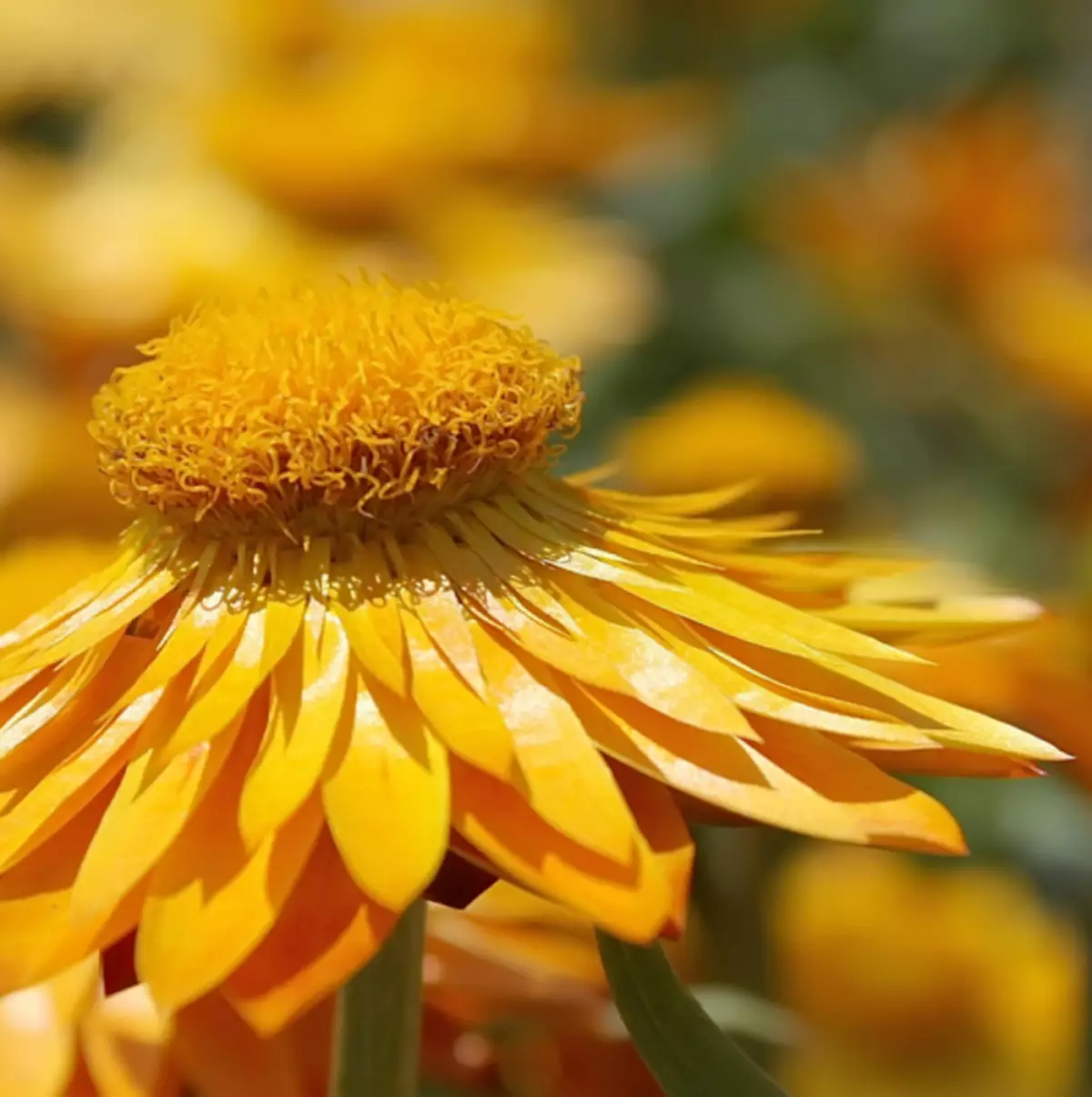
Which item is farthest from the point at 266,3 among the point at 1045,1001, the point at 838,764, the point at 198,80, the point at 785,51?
the point at 838,764

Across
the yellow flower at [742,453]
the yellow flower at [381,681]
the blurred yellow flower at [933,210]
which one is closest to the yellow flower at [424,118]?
the blurred yellow flower at [933,210]

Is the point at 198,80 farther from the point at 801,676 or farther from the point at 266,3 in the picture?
the point at 801,676

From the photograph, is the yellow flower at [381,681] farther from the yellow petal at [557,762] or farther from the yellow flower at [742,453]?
the yellow flower at [742,453]

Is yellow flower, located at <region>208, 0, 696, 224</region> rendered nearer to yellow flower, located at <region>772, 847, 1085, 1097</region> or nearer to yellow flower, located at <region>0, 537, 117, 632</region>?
yellow flower, located at <region>772, 847, 1085, 1097</region>

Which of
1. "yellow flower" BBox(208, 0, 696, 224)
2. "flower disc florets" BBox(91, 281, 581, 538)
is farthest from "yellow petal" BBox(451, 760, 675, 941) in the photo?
"yellow flower" BBox(208, 0, 696, 224)

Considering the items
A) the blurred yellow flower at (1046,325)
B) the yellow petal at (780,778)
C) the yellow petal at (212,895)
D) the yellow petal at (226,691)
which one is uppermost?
the yellow petal at (226,691)

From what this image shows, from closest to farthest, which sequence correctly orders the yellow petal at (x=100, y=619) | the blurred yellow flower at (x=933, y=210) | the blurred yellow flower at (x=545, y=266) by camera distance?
the yellow petal at (x=100, y=619) < the blurred yellow flower at (x=545, y=266) < the blurred yellow flower at (x=933, y=210)
